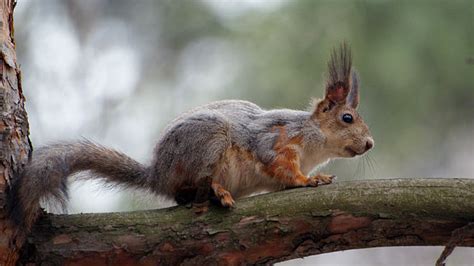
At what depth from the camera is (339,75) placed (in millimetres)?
2869

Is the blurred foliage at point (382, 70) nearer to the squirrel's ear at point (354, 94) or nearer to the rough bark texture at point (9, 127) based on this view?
the squirrel's ear at point (354, 94)

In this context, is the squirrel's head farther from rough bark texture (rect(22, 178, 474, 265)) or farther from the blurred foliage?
the blurred foliage

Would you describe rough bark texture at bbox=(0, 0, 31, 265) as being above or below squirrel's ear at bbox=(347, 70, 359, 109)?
below

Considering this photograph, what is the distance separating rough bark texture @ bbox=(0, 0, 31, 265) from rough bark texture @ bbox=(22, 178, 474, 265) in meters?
0.07

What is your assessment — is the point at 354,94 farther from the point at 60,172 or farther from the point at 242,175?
the point at 60,172

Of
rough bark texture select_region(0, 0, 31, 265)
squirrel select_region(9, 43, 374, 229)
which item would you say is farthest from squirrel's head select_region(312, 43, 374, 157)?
rough bark texture select_region(0, 0, 31, 265)

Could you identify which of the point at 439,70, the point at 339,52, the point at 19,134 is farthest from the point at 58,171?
the point at 439,70

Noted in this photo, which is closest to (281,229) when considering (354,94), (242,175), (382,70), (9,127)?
(242,175)

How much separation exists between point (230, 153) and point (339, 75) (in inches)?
22.7

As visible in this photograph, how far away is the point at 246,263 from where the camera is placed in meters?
2.18

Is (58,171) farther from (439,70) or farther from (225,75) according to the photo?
(439,70)

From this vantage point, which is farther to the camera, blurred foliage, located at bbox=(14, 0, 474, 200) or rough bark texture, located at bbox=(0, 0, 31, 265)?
blurred foliage, located at bbox=(14, 0, 474, 200)

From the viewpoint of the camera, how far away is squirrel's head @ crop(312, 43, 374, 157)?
9.50 feet

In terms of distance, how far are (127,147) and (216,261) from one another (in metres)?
2.25
